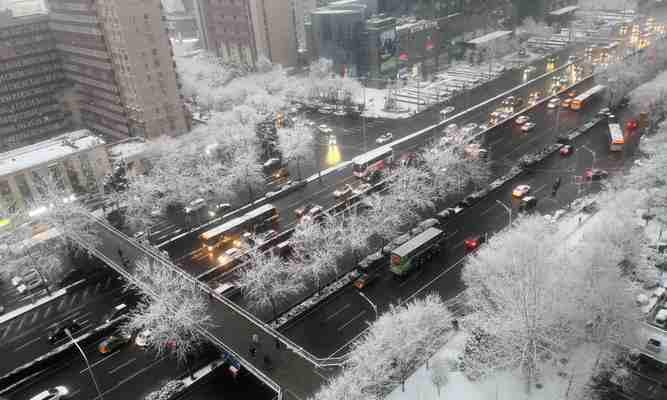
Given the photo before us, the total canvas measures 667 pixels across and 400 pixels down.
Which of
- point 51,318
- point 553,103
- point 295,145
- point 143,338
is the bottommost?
point 51,318

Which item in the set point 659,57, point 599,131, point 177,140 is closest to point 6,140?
point 177,140

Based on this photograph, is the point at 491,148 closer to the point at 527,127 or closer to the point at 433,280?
the point at 527,127

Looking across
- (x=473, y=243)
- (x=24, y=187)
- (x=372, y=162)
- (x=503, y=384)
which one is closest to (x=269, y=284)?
(x=503, y=384)

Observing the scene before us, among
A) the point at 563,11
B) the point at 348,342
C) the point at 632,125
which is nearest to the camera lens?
the point at 348,342

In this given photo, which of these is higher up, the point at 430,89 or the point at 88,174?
the point at 88,174

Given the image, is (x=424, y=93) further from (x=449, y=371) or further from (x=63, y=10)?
(x=449, y=371)

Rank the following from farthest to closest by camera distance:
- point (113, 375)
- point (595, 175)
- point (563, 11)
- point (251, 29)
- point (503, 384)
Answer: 1. point (563, 11)
2. point (251, 29)
3. point (595, 175)
4. point (113, 375)
5. point (503, 384)

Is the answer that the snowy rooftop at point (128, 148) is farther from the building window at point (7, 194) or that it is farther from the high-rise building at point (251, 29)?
the high-rise building at point (251, 29)

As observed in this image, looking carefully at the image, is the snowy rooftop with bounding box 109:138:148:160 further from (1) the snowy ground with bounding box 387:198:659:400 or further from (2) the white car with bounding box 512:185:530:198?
(1) the snowy ground with bounding box 387:198:659:400
